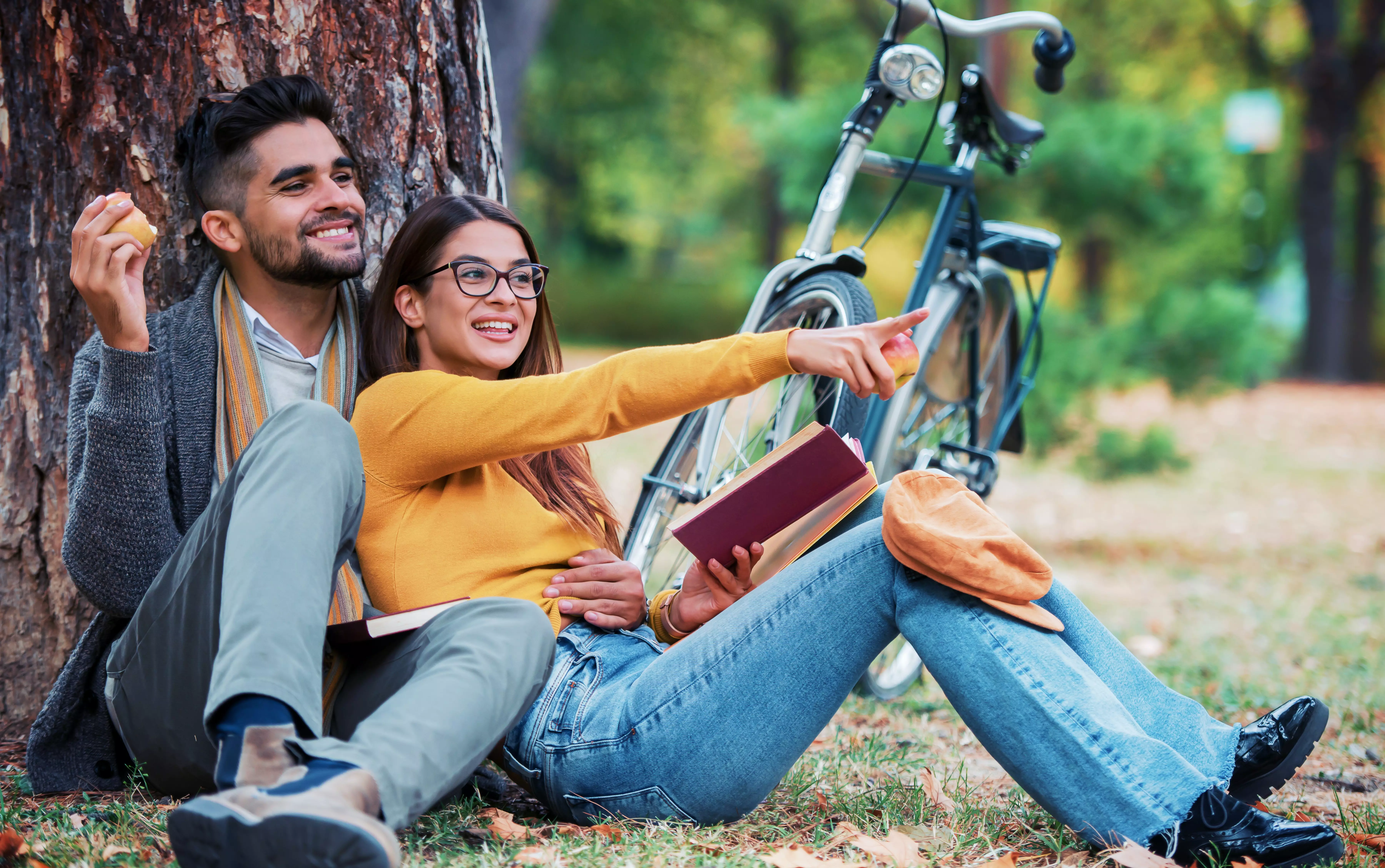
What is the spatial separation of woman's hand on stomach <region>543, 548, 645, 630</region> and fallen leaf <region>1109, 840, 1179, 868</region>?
957mm

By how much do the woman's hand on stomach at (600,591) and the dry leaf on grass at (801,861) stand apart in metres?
0.53

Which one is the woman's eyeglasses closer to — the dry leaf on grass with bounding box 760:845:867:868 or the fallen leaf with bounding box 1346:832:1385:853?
the dry leaf on grass with bounding box 760:845:867:868

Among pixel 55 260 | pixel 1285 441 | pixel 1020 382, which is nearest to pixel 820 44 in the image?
pixel 1285 441

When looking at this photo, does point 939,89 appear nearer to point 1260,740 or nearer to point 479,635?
point 1260,740

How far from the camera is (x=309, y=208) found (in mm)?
2395

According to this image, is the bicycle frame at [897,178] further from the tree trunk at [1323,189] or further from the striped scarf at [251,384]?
the tree trunk at [1323,189]

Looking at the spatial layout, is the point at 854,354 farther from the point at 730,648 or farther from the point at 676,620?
the point at 676,620

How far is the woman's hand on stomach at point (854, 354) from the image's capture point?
1.87 m

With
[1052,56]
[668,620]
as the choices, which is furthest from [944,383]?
[668,620]

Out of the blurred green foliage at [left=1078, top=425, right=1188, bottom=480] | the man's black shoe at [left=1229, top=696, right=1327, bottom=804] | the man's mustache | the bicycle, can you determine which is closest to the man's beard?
the man's mustache

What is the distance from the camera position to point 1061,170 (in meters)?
6.45

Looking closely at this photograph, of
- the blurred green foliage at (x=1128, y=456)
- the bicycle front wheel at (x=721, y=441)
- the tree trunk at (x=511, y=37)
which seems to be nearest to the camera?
the bicycle front wheel at (x=721, y=441)

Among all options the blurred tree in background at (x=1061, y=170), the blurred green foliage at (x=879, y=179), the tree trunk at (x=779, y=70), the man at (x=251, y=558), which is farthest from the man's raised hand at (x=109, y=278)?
the tree trunk at (x=779, y=70)

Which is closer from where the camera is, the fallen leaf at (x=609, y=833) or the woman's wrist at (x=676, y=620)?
the fallen leaf at (x=609, y=833)
